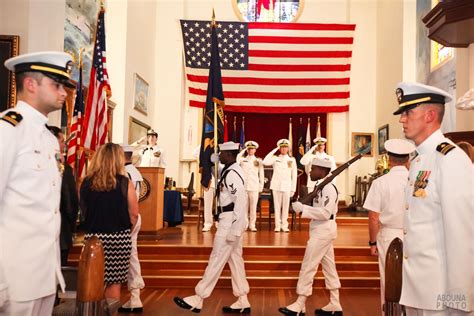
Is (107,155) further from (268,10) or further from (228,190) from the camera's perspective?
(268,10)

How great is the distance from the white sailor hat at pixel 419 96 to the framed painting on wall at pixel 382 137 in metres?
12.5

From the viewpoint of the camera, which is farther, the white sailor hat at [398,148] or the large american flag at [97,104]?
the large american flag at [97,104]

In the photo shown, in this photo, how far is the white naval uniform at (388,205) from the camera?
4617 mm

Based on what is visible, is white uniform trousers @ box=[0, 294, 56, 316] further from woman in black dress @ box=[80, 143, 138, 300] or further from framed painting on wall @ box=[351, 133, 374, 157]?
framed painting on wall @ box=[351, 133, 374, 157]

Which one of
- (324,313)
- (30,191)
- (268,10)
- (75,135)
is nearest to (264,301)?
(324,313)

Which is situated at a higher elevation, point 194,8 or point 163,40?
point 194,8

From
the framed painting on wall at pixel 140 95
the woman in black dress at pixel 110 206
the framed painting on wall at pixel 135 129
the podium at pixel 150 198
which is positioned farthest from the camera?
the framed painting on wall at pixel 140 95

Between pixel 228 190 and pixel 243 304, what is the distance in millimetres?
1378

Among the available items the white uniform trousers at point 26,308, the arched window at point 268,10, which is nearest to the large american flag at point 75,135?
the white uniform trousers at point 26,308

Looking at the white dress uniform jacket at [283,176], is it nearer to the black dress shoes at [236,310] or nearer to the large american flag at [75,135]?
the large american flag at [75,135]

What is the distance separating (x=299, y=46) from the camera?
1617 cm

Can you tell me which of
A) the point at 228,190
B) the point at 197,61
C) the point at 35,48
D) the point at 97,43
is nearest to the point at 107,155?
the point at 228,190

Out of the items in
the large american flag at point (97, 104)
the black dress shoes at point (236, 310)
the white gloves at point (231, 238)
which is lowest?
the black dress shoes at point (236, 310)

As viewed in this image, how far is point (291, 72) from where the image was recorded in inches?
637
